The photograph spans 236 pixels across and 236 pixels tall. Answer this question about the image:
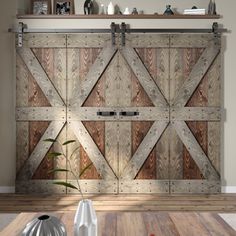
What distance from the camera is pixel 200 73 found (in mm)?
4695

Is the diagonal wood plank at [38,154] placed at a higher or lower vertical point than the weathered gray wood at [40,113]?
lower

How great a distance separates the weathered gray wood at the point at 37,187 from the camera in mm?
4703

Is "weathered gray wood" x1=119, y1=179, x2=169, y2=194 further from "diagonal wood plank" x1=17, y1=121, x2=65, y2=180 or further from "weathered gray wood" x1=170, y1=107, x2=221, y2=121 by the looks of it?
"diagonal wood plank" x1=17, y1=121, x2=65, y2=180

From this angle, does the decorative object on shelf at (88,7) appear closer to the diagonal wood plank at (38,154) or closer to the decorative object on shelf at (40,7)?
the decorative object on shelf at (40,7)

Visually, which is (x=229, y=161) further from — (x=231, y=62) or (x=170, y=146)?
(x=231, y=62)

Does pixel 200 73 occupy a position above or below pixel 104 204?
above

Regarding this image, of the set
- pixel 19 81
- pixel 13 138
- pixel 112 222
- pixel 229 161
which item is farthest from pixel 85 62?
pixel 112 222

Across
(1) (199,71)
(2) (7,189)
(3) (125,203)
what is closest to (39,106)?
(2) (7,189)

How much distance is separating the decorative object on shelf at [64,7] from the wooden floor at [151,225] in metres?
3.39

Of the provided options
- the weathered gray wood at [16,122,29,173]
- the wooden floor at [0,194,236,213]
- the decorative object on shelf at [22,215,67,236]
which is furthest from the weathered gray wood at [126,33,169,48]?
the decorative object on shelf at [22,215,67,236]

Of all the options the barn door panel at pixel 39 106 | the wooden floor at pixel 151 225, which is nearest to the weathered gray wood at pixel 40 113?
the barn door panel at pixel 39 106

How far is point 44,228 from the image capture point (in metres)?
1.45

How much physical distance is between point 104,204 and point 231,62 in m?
2.48

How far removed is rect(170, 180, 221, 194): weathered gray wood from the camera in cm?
469
